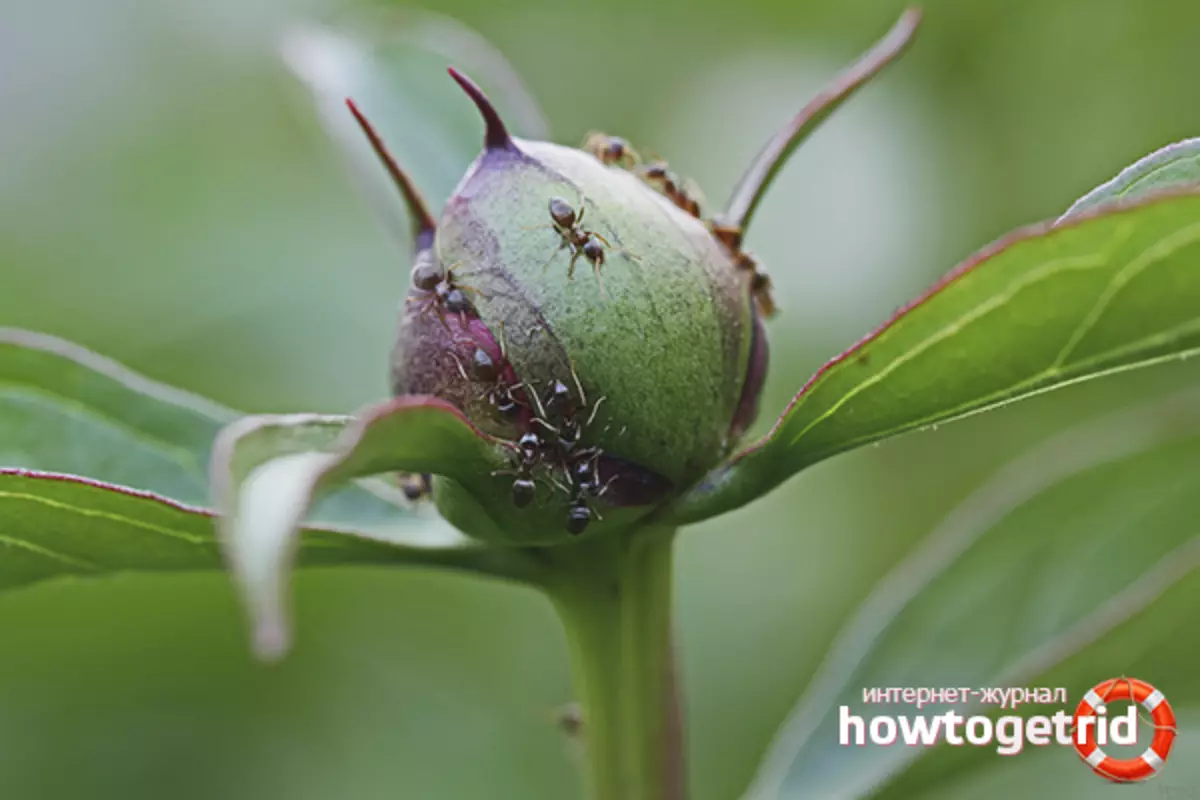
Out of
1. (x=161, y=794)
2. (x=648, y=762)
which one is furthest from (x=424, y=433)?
(x=161, y=794)

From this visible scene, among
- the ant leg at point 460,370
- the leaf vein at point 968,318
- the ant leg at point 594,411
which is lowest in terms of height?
the leaf vein at point 968,318

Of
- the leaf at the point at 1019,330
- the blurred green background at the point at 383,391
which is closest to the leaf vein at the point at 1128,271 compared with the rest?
the leaf at the point at 1019,330

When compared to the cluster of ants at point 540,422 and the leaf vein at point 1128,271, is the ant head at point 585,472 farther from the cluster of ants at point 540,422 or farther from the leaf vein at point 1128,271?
the leaf vein at point 1128,271

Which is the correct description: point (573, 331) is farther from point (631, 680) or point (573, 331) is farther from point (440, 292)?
point (631, 680)

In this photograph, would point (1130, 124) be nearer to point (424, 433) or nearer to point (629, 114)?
point (629, 114)

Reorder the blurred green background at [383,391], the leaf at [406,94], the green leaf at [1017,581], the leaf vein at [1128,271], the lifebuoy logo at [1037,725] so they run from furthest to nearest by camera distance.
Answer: the blurred green background at [383,391]
the leaf at [406,94]
the green leaf at [1017,581]
the lifebuoy logo at [1037,725]
the leaf vein at [1128,271]

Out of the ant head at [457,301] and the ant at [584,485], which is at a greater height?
the ant head at [457,301]
